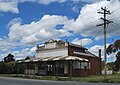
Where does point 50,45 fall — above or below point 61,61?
above

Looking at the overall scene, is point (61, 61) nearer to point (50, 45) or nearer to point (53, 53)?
point (53, 53)

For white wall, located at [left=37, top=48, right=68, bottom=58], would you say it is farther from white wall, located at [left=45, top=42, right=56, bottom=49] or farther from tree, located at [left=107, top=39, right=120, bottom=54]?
tree, located at [left=107, top=39, right=120, bottom=54]

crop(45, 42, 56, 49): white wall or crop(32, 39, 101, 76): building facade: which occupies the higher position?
crop(45, 42, 56, 49): white wall

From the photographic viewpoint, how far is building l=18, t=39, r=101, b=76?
54000mm

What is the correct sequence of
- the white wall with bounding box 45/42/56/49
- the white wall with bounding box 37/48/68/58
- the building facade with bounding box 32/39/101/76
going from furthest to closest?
the white wall with bounding box 45/42/56/49
the white wall with bounding box 37/48/68/58
the building facade with bounding box 32/39/101/76

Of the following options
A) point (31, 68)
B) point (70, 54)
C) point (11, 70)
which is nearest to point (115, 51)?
point (70, 54)

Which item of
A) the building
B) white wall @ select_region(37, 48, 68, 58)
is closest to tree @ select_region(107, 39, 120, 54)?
the building

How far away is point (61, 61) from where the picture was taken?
52438 mm

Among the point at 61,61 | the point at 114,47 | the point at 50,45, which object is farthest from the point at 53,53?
the point at 114,47

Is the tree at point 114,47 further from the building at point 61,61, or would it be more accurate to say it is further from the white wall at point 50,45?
the white wall at point 50,45

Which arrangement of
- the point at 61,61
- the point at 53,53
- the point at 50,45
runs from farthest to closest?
the point at 50,45
the point at 53,53
the point at 61,61

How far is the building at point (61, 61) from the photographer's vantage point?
54.0m

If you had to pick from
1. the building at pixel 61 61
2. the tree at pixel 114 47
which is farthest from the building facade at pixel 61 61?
the tree at pixel 114 47

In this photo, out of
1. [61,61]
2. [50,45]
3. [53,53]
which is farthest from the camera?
[50,45]
